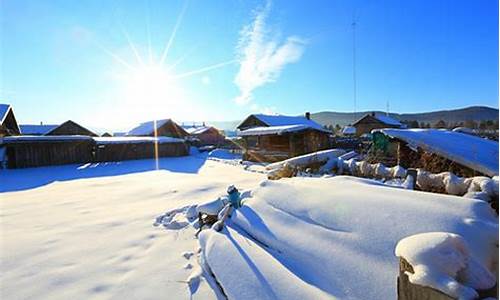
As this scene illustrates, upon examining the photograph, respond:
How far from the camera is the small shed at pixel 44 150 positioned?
16875 mm

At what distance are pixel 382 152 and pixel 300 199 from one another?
897 centimetres

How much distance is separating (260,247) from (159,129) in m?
32.2

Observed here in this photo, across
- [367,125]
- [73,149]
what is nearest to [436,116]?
[367,125]

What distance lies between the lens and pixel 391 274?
217cm

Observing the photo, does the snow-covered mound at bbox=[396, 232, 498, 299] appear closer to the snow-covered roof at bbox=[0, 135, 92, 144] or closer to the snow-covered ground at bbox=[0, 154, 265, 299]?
the snow-covered ground at bbox=[0, 154, 265, 299]

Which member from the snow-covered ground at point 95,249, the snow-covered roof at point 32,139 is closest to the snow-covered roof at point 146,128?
the snow-covered roof at point 32,139

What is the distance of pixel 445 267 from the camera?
1419 millimetres

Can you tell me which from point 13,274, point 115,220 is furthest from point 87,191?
point 13,274

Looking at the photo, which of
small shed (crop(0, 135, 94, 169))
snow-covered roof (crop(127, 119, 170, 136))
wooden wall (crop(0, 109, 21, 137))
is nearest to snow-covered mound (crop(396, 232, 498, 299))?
small shed (crop(0, 135, 94, 169))

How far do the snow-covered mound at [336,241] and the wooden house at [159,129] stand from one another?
3089cm

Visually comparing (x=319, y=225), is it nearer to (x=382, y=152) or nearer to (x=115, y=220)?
(x=115, y=220)

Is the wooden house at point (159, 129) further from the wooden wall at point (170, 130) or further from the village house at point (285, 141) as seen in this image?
the village house at point (285, 141)

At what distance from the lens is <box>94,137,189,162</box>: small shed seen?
20.6m

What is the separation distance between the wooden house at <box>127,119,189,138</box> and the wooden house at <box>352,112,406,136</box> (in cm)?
2684
